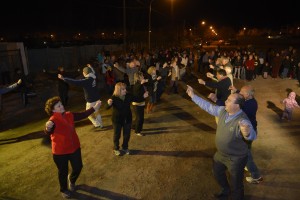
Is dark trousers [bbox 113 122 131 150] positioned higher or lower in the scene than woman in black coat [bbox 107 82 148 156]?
lower

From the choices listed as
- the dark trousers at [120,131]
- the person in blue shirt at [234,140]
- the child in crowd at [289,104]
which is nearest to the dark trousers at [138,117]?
the dark trousers at [120,131]

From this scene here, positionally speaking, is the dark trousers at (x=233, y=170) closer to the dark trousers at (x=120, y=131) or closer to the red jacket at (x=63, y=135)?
the red jacket at (x=63, y=135)

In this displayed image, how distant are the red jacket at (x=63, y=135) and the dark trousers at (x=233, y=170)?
8.27 feet

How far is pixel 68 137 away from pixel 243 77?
15.5 m

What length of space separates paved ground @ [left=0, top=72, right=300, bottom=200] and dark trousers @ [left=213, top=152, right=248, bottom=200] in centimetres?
76

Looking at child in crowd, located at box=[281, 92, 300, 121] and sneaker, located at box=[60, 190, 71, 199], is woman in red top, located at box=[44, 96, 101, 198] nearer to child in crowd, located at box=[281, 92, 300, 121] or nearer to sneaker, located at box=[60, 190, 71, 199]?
sneaker, located at box=[60, 190, 71, 199]

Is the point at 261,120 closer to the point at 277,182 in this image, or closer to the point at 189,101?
the point at 189,101

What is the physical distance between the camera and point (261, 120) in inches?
385

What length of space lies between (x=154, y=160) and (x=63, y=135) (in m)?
2.70

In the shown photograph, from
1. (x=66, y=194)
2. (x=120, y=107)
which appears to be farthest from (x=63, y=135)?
(x=120, y=107)

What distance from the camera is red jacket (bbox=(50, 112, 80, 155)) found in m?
4.77

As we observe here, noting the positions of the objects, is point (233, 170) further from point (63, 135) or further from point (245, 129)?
point (63, 135)

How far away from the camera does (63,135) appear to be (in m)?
4.85

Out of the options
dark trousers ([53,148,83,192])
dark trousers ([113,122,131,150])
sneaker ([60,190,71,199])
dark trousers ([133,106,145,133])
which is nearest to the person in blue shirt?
dark trousers ([53,148,83,192])
